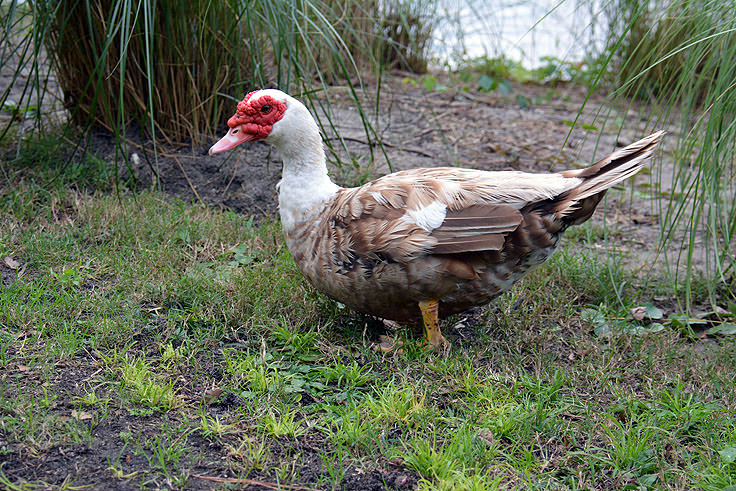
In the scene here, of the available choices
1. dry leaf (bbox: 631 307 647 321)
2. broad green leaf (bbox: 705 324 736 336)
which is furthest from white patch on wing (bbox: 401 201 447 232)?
broad green leaf (bbox: 705 324 736 336)

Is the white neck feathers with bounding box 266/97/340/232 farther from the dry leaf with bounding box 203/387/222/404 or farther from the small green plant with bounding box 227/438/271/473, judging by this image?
the small green plant with bounding box 227/438/271/473

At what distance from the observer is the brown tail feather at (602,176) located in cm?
270

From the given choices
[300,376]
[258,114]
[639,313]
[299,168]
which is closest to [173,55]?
[258,114]

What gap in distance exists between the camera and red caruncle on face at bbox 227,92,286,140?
A: 3.00 m

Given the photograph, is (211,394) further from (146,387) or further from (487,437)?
(487,437)

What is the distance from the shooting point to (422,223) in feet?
9.07

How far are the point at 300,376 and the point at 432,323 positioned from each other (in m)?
0.60

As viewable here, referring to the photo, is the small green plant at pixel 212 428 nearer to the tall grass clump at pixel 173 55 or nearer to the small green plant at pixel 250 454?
the small green plant at pixel 250 454

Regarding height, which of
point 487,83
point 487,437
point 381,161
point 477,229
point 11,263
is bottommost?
point 487,437

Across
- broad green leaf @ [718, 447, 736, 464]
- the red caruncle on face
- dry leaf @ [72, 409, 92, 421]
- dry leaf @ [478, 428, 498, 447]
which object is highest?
the red caruncle on face

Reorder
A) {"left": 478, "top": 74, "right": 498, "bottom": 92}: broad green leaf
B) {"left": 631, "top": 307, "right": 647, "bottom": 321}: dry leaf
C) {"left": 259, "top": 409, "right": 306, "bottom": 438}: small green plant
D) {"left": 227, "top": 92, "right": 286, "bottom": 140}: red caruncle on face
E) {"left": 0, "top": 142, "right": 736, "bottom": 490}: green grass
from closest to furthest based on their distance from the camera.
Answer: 1. {"left": 0, "top": 142, "right": 736, "bottom": 490}: green grass
2. {"left": 259, "top": 409, "right": 306, "bottom": 438}: small green plant
3. {"left": 227, "top": 92, "right": 286, "bottom": 140}: red caruncle on face
4. {"left": 631, "top": 307, "right": 647, "bottom": 321}: dry leaf
5. {"left": 478, "top": 74, "right": 498, "bottom": 92}: broad green leaf

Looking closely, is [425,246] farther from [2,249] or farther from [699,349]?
[2,249]

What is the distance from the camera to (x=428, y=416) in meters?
2.49

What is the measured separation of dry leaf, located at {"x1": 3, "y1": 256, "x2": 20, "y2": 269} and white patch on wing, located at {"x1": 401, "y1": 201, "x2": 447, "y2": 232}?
1840 millimetres
